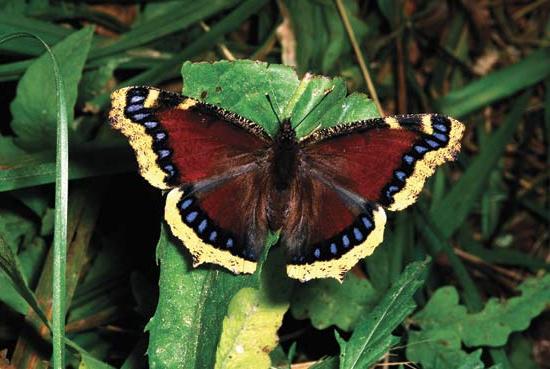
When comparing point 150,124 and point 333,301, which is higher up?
point 150,124

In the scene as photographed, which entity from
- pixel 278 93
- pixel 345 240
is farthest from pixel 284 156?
pixel 345 240

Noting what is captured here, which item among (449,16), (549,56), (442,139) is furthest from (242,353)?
(449,16)

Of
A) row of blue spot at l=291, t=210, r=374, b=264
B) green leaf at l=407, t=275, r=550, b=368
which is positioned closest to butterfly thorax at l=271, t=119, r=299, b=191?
row of blue spot at l=291, t=210, r=374, b=264

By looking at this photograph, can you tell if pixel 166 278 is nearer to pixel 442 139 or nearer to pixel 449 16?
pixel 442 139

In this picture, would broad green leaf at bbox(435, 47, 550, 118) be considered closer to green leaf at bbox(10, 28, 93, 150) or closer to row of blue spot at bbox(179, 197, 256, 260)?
green leaf at bbox(10, 28, 93, 150)

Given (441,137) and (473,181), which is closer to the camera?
(441,137)

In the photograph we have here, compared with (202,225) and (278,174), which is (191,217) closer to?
(202,225)

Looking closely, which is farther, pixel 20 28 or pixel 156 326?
pixel 20 28
